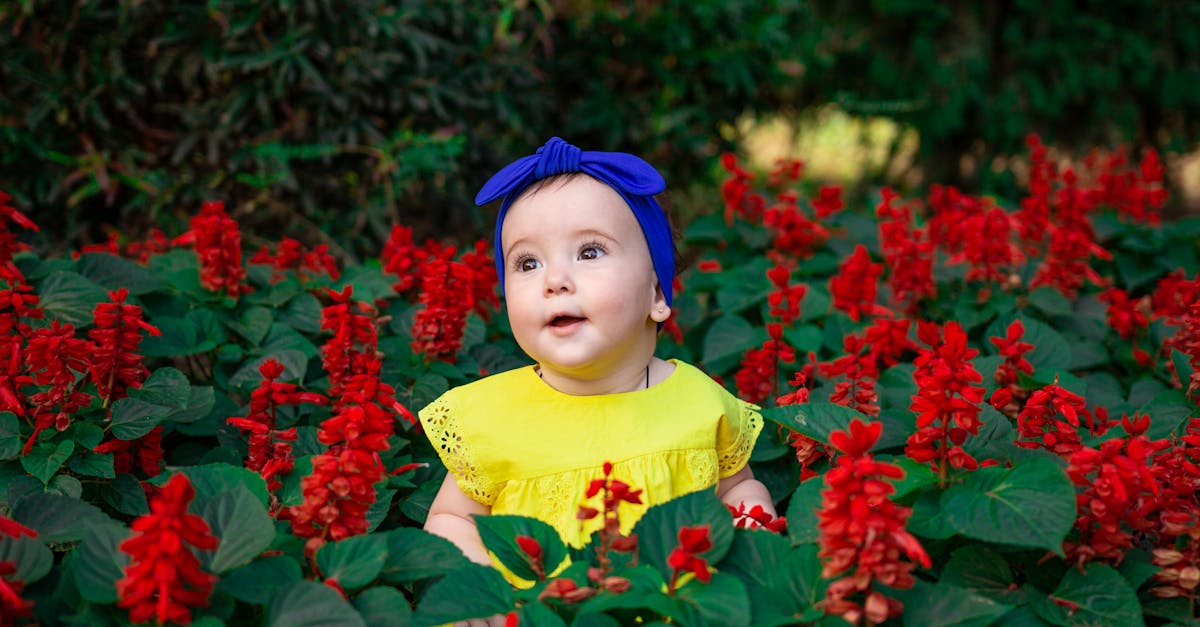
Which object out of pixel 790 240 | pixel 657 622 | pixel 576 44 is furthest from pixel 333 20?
pixel 657 622

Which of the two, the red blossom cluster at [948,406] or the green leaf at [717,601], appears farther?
the red blossom cluster at [948,406]

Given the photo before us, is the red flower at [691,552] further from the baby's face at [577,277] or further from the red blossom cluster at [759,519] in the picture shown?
the baby's face at [577,277]

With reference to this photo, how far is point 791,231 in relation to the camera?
347 cm

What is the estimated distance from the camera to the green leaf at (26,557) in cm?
158

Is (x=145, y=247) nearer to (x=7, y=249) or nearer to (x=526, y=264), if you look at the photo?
(x=7, y=249)

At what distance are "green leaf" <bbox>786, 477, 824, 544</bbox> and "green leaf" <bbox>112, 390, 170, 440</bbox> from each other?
119 centimetres

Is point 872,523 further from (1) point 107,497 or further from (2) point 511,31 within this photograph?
(2) point 511,31

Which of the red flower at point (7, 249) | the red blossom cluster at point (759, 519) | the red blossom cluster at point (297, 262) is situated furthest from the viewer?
the red blossom cluster at point (297, 262)

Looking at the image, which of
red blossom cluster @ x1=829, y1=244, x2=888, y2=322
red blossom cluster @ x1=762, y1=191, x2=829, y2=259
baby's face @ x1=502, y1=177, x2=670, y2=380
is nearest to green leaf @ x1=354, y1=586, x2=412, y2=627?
baby's face @ x1=502, y1=177, x2=670, y2=380

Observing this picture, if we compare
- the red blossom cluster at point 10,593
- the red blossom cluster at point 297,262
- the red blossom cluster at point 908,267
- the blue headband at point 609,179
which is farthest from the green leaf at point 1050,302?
the red blossom cluster at point 10,593

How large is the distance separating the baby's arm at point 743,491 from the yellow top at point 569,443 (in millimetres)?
77

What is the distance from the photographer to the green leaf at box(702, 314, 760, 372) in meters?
2.84

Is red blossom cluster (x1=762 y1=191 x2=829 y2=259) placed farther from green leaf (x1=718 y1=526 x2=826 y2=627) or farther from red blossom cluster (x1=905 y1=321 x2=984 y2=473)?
green leaf (x1=718 y1=526 x2=826 y2=627)

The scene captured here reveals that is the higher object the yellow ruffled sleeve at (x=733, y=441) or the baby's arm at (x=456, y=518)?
the yellow ruffled sleeve at (x=733, y=441)
